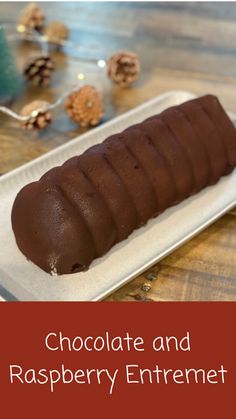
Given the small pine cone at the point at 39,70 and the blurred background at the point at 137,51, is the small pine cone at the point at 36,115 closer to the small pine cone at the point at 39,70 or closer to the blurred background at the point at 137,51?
the blurred background at the point at 137,51

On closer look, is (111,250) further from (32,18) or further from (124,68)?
(32,18)

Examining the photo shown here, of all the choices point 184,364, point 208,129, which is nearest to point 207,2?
point 208,129

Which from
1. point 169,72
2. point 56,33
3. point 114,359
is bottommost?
point 114,359

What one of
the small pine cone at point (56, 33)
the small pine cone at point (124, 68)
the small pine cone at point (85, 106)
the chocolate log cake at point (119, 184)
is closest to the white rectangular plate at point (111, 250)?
the chocolate log cake at point (119, 184)

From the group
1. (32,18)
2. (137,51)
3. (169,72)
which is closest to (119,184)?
(169,72)

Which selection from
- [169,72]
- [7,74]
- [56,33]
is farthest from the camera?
[56,33]

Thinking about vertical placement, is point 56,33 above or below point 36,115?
above

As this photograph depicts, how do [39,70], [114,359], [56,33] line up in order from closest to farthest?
1. [114,359]
2. [39,70]
3. [56,33]
